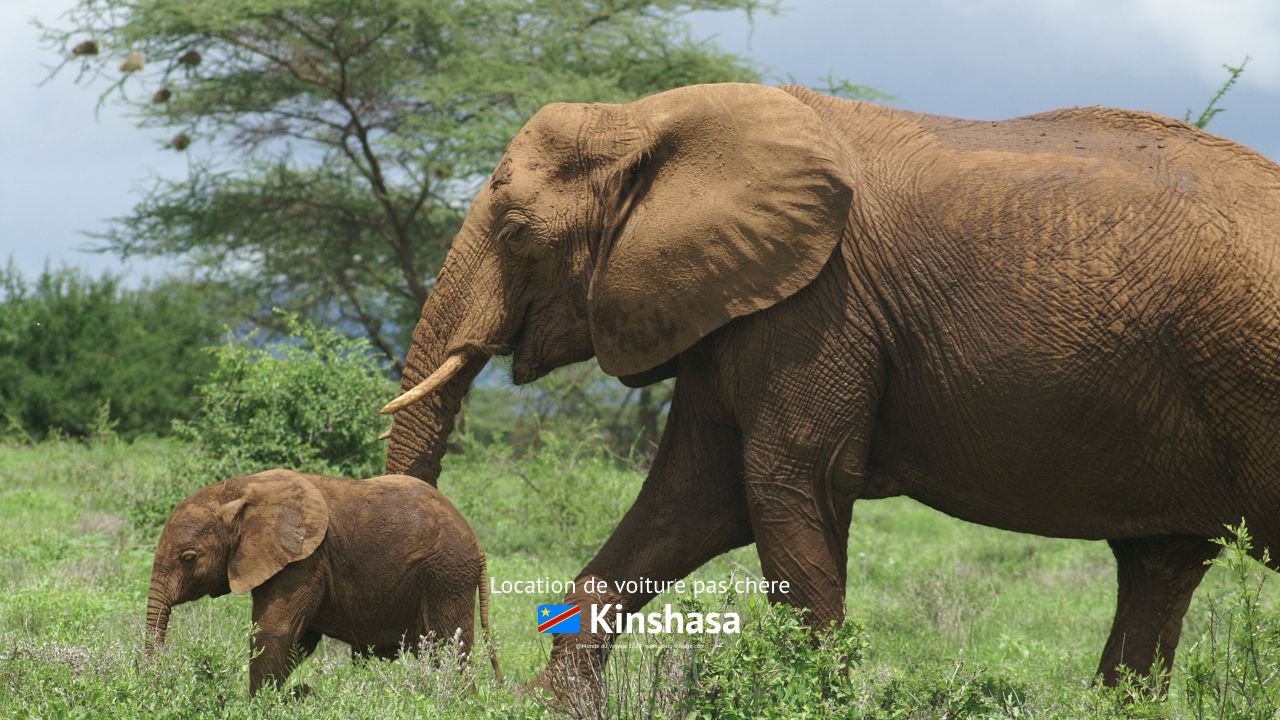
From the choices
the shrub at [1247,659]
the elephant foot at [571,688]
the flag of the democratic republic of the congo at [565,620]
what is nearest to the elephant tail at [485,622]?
the elephant foot at [571,688]

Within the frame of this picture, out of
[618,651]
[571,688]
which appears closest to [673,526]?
[571,688]

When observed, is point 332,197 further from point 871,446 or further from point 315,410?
point 871,446

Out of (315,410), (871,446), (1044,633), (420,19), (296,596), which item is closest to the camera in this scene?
(871,446)

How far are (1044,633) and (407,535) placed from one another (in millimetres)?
5044

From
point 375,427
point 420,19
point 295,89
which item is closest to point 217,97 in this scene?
point 295,89

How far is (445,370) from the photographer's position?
20.7ft

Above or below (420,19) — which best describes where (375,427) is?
below

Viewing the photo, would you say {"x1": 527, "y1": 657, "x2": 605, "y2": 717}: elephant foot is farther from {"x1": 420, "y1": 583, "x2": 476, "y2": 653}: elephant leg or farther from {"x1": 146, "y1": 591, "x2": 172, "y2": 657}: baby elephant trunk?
{"x1": 146, "y1": 591, "x2": 172, "y2": 657}: baby elephant trunk

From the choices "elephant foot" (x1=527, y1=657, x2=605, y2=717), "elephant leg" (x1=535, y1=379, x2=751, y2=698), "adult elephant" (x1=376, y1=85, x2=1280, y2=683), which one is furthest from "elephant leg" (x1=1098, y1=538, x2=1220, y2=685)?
"elephant foot" (x1=527, y1=657, x2=605, y2=717)

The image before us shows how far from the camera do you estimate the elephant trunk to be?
6316 mm

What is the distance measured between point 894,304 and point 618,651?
2255 millimetres

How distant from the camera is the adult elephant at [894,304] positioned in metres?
5.73

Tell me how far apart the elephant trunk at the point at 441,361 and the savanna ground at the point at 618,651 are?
964mm

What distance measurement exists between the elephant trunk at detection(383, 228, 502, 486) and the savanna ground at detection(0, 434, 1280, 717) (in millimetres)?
964
